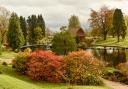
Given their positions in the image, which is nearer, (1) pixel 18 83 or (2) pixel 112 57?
(1) pixel 18 83

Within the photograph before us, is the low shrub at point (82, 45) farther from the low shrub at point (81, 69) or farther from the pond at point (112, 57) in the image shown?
the low shrub at point (81, 69)

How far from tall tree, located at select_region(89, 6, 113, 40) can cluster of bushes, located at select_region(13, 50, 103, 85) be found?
7838 centimetres

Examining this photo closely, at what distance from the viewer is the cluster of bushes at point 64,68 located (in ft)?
139

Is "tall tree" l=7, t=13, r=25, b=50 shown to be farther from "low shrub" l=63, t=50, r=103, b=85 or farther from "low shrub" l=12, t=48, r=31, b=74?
"low shrub" l=63, t=50, r=103, b=85

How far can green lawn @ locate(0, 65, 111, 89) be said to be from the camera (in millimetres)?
31984

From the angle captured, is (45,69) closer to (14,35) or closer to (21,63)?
(21,63)

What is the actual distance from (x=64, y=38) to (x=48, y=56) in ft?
48.9

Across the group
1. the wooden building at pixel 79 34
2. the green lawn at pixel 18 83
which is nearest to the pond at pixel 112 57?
the green lawn at pixel 18 83

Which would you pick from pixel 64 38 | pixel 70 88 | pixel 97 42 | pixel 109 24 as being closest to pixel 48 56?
pixel 70 88

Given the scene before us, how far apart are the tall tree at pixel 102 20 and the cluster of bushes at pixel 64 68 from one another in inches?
3086

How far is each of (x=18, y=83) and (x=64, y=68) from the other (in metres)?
10.2

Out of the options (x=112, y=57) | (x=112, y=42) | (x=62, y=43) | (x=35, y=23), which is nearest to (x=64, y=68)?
(x=62, y=43)

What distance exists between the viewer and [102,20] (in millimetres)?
123750

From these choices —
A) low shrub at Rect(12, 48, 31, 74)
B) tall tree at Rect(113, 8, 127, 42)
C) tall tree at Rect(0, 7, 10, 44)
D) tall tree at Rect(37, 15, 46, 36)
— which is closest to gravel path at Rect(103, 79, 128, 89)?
low shrub at Rect(12, 48, 31, 74)
